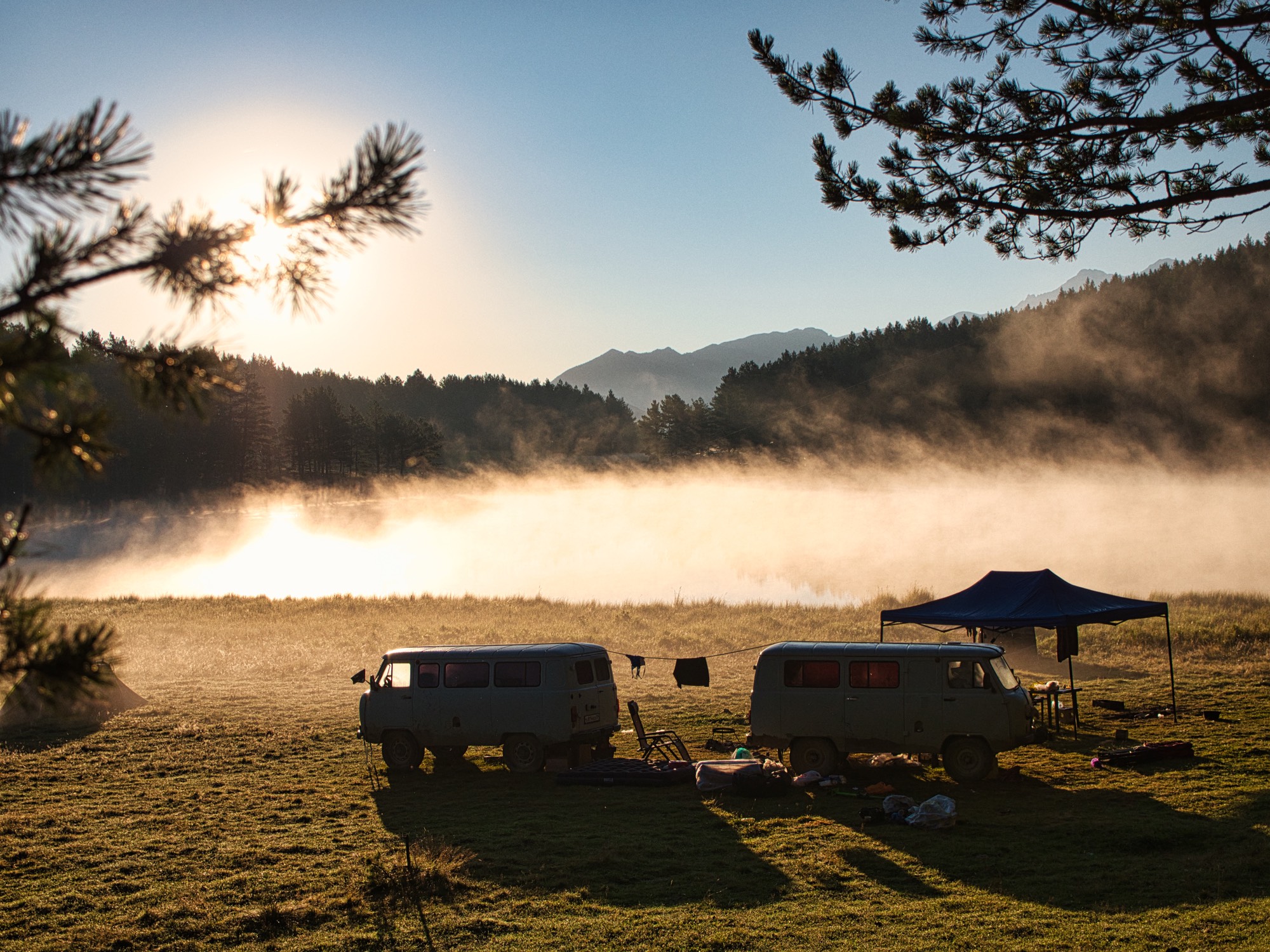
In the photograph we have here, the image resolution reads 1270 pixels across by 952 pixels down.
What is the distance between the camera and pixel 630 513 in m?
113

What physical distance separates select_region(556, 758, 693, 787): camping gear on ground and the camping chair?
0.63 m

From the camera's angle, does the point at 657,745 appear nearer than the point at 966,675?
No

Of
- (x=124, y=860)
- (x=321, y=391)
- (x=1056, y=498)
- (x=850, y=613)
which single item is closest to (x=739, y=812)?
(x=124, y=860)

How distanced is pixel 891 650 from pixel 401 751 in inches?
393

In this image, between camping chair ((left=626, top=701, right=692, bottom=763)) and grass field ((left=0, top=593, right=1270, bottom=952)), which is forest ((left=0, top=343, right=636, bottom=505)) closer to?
grass field ((left=0, top=593, right=1270, bottom=952))

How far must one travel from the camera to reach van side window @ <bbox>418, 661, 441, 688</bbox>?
1886 cm

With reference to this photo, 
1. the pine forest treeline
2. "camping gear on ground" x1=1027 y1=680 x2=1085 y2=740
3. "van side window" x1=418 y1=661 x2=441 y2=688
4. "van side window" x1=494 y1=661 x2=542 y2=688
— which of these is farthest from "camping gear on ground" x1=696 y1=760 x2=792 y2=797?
the pine forest treeline

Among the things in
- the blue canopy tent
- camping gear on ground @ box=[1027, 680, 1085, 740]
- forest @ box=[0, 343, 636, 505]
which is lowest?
camping gear on ground @ box=[1027, 680, 1085, 740]

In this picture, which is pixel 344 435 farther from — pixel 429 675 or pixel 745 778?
pixel 745 778

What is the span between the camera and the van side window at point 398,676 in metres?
19.1

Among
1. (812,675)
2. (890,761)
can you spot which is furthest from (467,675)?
(890,761)

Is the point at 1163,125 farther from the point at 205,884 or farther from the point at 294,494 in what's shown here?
the point at 294,494

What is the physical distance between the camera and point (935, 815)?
13.9 meters

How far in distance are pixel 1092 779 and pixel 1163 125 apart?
10883 mm
